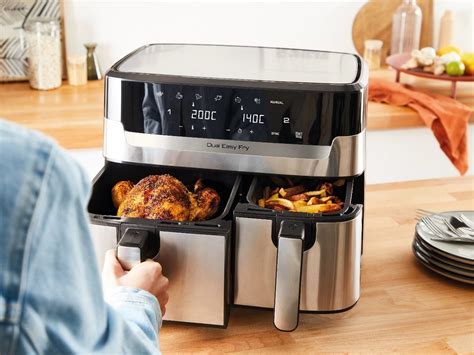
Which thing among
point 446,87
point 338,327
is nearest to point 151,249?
point 338,327

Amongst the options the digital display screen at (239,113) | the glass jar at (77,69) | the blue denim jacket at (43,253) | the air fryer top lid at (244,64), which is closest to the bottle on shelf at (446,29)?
the glass jar at (77,69)

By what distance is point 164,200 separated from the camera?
118 cm

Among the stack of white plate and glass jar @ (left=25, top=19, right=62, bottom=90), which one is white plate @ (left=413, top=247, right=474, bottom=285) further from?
glass jar @ (left=25, top=19, right=62, bottom=90)

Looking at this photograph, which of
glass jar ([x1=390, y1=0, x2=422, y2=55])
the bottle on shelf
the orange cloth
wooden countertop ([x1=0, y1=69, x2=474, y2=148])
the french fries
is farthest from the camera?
the bottle on shelf

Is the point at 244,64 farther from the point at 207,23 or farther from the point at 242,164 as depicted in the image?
the point at 207,23

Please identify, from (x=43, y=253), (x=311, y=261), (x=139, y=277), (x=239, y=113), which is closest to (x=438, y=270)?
(x=311, y=261)

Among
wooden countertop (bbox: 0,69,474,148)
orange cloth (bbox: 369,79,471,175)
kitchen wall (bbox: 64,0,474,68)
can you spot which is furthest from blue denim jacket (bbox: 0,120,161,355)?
kitchen wall (bbox: 64,0,474,68)

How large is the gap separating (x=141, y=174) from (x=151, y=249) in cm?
26

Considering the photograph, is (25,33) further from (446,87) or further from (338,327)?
(338,327)

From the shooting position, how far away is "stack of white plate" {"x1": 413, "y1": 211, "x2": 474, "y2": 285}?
1294 mm

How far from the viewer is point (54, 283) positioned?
0.52 meters

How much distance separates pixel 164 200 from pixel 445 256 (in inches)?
19.6

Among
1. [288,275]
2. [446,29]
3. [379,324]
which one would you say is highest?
[446,29]

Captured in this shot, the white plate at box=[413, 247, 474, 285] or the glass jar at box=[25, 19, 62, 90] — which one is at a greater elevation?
the glass jar at box=[25, 19, 62, 90]
